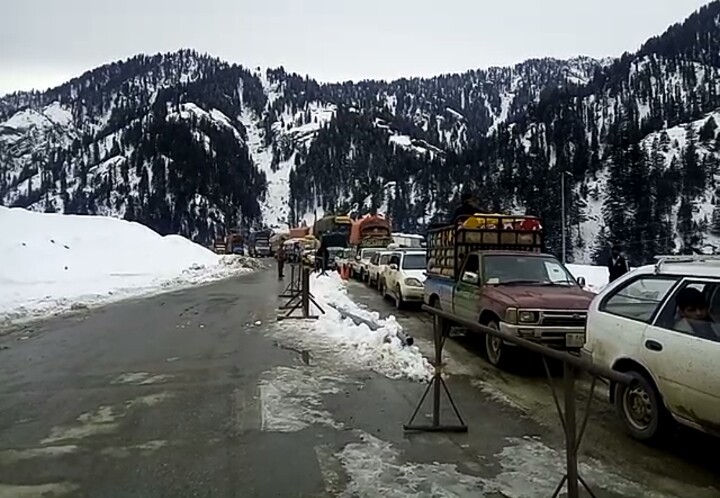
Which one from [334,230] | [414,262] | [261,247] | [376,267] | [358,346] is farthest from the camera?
[261,247]

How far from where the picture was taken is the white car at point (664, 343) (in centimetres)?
514


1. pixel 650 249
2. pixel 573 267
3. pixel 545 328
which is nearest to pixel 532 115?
pixel 650 249

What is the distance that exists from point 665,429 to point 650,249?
87929 millimetres

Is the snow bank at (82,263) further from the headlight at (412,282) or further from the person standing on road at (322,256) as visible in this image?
the headlight at (412,282)

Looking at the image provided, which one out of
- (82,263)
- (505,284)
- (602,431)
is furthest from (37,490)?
(82,263)

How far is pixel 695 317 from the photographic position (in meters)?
5.59

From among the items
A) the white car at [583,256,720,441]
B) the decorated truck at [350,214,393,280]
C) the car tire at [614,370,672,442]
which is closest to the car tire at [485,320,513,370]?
the white car at [583,256,720,441]

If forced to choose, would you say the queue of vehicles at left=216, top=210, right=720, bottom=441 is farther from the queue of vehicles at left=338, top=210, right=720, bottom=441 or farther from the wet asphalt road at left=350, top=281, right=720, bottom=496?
the wet asphalt road at left=350, top=281, right=720, bottom=496

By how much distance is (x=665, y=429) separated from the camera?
5625 millimetres

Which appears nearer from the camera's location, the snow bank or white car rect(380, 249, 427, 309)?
white car rect(380, 249, 427, 309)

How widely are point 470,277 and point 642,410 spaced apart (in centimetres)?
543

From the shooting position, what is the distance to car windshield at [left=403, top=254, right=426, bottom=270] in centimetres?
2025

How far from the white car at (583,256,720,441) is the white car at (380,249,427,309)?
38.5 ft

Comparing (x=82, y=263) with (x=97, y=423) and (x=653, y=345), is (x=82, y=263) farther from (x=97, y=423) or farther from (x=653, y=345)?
(x=653, y=345)
